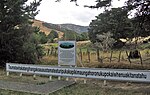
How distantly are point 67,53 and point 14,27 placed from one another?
29.4ft

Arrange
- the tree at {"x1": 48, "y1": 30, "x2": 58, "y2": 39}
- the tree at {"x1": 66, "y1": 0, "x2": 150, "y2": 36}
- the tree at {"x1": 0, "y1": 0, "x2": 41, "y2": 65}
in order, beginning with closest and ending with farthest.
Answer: the tree at {"x1": 66, "y1": 0, "x2": 150, "y2": 36} < the tree at {"x1": 0, "y1": 0, "x2": 41, "y2": 65} < the tree at {"x1": 48, "y1": 30, "x2": 58, "y2": 39}

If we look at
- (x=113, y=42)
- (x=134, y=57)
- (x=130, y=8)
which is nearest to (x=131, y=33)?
(x=130, y=8)

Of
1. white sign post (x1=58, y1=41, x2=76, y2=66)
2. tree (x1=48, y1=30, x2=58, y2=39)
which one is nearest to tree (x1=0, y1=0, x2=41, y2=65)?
white sign post (x1=58, y1=41, x2=76, y2=66)

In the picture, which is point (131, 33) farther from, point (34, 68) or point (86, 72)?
point (34, 68)

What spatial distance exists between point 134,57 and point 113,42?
8.60 metres

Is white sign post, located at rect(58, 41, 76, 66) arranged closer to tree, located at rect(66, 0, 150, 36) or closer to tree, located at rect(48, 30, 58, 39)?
tree, located at rect(66, 0, 150, 36)

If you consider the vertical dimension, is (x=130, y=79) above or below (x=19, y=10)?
below

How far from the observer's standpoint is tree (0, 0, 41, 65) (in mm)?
21453

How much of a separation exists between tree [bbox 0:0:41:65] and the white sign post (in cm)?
779

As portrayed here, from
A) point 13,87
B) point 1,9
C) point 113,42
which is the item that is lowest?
point 13,87

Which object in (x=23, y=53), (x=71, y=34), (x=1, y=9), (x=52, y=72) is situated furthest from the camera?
(x=71, y=34)

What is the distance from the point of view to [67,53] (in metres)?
14.9

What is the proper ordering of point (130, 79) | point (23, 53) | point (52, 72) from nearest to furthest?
point (130, 79) → point (52, 72) → point (23, 53)

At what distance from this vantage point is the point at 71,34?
33.6m
